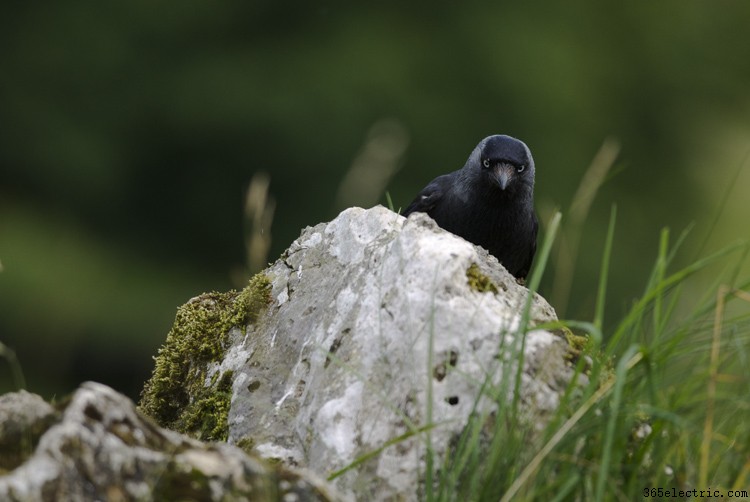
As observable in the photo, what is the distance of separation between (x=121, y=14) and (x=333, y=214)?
4.17 metres

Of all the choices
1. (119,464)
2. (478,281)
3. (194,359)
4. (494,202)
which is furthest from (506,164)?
(119,464)

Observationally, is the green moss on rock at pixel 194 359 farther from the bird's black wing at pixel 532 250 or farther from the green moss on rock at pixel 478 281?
the bird's black wing at pixel 532 250

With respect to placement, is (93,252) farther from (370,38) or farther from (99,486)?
(99,486)

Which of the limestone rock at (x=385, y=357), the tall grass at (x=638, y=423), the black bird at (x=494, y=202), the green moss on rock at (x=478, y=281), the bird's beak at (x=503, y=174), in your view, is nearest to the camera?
the tall grass at (x=638, y=423)

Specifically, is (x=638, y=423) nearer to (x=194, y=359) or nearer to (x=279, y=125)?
(x=194, y=359)

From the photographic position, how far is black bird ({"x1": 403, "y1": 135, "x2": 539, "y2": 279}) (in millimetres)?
4949

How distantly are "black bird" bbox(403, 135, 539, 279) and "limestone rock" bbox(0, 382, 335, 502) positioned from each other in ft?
9.61

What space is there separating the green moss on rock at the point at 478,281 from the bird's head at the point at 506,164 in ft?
6.84

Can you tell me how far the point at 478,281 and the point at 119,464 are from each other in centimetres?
112

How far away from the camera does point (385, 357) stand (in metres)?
2.60

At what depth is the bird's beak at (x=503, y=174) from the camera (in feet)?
15.8

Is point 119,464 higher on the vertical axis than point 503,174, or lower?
lower

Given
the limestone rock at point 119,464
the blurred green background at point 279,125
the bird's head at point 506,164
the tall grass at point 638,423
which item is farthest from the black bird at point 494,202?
the blurred green background at point 279,125

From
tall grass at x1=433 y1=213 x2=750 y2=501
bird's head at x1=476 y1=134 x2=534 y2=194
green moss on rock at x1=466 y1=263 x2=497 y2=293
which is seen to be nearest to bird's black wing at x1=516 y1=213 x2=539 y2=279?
bird's head at x1=476 y1=134 x2=534 y2=194
